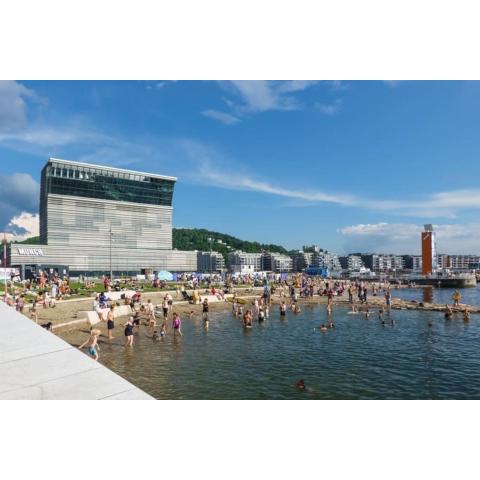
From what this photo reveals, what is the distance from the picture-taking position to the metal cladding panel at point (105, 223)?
97312 mm

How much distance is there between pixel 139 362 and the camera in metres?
17.8

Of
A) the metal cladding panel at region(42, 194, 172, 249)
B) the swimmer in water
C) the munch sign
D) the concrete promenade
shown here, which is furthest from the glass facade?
the swimmer in water

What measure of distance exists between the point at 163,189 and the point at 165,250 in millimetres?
18066

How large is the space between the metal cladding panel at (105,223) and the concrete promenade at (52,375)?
87159mm

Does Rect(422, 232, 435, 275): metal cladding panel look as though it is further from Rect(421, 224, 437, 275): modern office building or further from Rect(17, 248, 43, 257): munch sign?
Rect(17, 248, 43, 257): munch sign

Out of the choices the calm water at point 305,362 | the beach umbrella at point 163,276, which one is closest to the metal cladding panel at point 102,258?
the beach umbrella at point 163,276

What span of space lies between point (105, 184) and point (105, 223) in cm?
1043

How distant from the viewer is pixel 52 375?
9336mm

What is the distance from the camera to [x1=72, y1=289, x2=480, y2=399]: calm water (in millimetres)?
14148

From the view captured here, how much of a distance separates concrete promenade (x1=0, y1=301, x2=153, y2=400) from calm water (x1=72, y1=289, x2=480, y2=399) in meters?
3.98

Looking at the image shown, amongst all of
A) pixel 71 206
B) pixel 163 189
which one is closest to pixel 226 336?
pixel 71 206

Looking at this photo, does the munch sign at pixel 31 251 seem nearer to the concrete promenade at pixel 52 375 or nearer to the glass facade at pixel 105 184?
the glass facade at pixel 105 184

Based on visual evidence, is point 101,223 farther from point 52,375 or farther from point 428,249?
point 52,375

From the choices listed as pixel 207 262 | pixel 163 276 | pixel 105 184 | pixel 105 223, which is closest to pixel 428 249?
pixel 163 276
